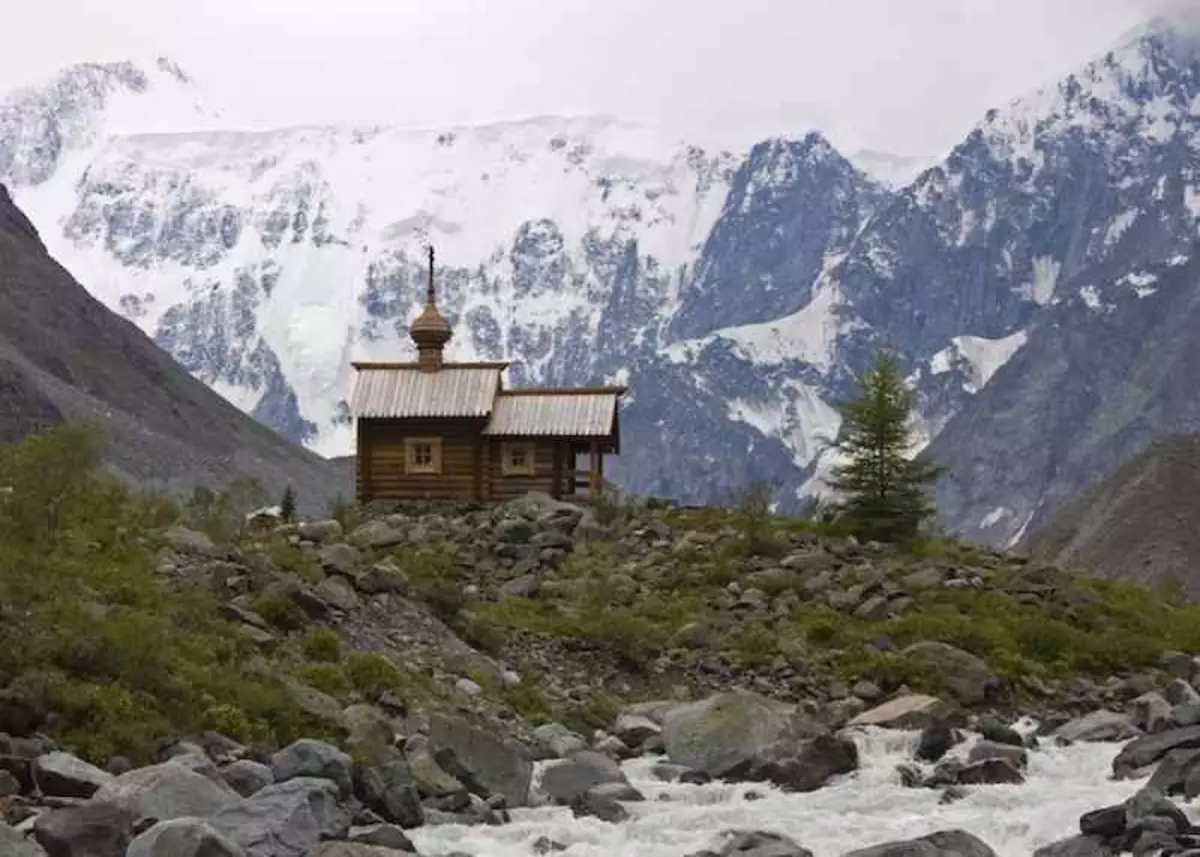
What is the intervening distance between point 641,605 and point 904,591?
23.2 ft

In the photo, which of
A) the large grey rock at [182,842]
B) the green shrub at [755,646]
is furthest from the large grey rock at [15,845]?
the green shrub at [755,646]

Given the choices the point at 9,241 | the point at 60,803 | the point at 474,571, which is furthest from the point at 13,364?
the point at 60,803

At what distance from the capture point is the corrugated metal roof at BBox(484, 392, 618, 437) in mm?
54094

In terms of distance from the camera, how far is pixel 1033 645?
133ft

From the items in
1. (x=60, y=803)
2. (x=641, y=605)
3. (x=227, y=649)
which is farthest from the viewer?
(x=641, y=605)

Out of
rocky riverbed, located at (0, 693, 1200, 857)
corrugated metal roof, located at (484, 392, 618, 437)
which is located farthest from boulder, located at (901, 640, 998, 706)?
corrugated metal roof, located at (484, 392, 618, 437)

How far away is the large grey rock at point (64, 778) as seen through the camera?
21.1 meters

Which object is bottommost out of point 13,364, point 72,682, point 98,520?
point 72,682

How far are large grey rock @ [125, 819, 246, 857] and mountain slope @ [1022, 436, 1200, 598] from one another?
96597 mm

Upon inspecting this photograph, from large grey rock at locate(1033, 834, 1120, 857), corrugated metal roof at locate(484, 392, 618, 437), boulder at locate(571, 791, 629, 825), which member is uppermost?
corrugated metal roof at locate(484, 392, 618, 437)

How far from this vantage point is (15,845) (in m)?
17.8

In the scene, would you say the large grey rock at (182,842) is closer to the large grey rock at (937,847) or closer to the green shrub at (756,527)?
the large grey rock at (937,847)

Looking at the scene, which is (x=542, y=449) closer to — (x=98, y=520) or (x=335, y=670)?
(x=98, y=520)

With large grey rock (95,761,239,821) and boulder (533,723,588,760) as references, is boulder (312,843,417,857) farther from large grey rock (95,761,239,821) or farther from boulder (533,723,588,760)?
boulder (533,723,588,760)
